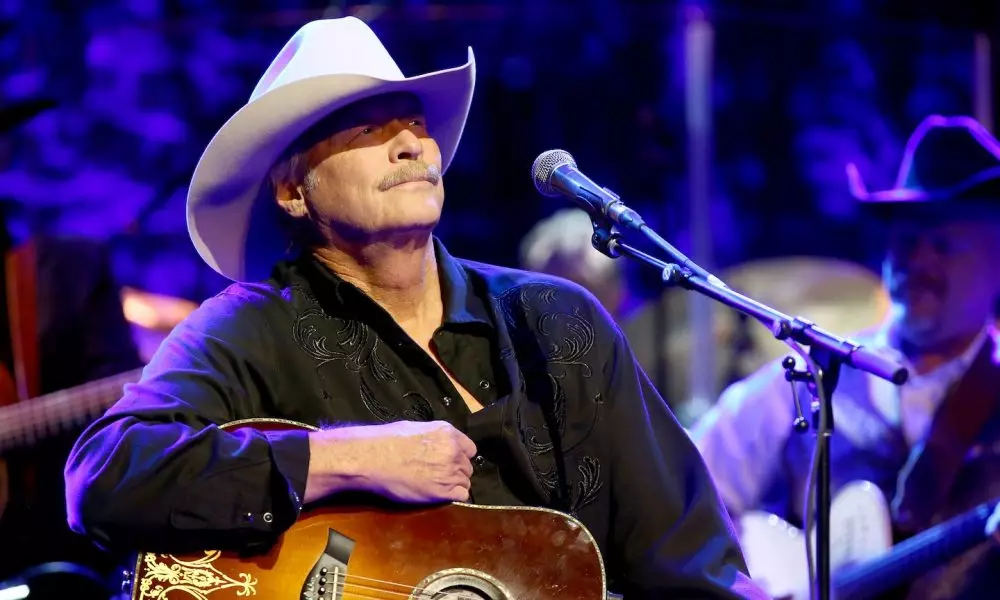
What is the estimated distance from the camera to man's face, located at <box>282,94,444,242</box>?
246cm

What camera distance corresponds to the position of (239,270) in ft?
9.04

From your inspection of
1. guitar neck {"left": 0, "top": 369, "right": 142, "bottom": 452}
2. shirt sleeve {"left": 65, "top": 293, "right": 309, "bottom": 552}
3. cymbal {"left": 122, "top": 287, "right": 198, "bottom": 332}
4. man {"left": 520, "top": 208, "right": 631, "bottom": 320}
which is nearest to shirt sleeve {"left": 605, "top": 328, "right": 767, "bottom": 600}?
shirt sleeve {"left": 65, "top": 293, "right": 309, "bottom": 552}

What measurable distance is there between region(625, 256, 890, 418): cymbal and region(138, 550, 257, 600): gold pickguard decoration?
4817mm

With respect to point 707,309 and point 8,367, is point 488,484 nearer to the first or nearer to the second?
point 8,367

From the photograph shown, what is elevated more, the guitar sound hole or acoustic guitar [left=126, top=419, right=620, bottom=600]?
acoustic guitar [left=126, top=419, right=620, bottom=600]

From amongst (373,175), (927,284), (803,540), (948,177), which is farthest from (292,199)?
(948,177)

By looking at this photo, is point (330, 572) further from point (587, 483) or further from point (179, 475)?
point (587, 483)

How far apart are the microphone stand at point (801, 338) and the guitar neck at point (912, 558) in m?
1.80

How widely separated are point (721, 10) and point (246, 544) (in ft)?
16.9

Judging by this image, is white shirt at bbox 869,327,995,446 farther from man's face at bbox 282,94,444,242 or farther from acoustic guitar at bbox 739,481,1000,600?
man's face at bbox 282,94,444,242

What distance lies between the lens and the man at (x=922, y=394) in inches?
164

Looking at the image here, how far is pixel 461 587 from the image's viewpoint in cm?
221

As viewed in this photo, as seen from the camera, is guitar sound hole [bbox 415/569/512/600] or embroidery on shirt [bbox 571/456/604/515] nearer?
guitar sound hole [bbox 415/569/512/600]

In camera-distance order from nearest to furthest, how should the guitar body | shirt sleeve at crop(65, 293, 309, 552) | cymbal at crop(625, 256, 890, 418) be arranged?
1. shirt sleeve at crop(65, 293, 309, 552)
2. the guitar body
3. cymbal at crop(625, 256, 890, 418)
